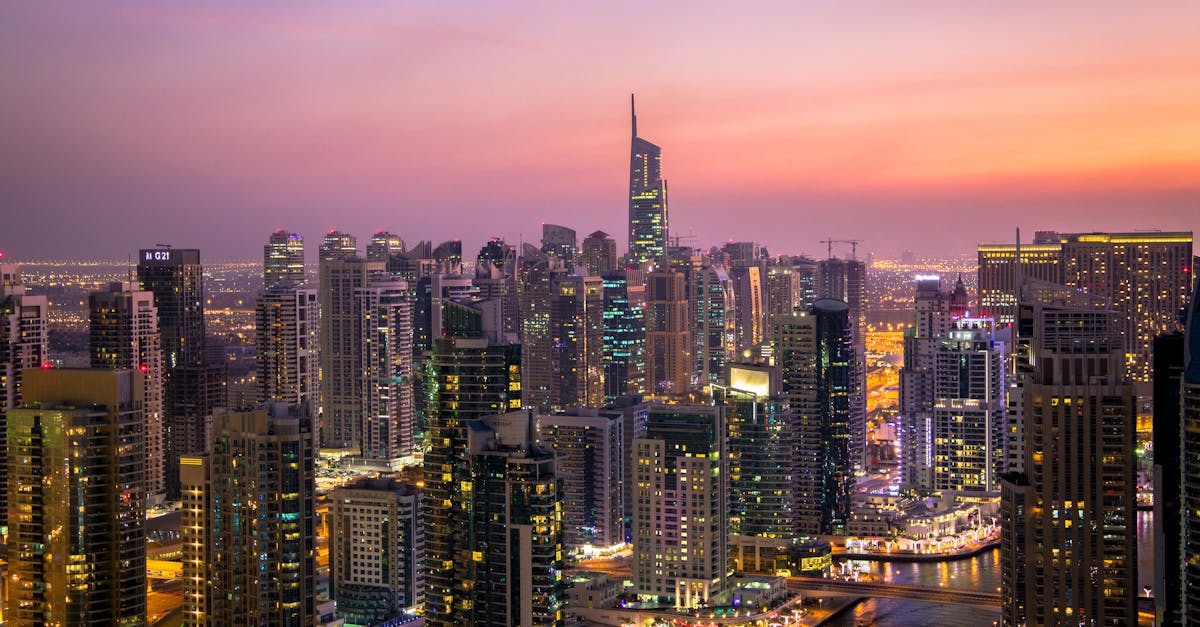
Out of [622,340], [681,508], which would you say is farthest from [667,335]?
[681,508]

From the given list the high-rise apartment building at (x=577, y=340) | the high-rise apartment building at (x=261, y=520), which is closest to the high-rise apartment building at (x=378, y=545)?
the high-rise apartment building at (x=261, y=520)

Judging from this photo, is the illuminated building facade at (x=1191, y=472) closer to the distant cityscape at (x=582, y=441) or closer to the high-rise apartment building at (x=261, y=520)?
the distant cityscape at (x=582, y=441)

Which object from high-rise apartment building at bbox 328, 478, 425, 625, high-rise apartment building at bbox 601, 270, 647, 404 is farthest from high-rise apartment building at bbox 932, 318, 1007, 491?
high-rise apartment building at bbox 328, 478, 425, 625

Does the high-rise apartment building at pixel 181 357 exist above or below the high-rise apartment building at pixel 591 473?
above

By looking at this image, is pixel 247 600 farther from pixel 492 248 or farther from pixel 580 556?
pixel 492 248

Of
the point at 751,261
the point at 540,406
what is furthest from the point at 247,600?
the point at 751,261

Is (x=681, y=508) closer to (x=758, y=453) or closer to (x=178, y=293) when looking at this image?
(x=758, y=453)

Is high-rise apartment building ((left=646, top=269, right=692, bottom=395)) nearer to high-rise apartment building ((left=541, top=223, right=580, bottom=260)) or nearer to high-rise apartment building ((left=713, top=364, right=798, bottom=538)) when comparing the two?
high-rise apartment building ((left=541, top=223, right=580, bottom=260))
